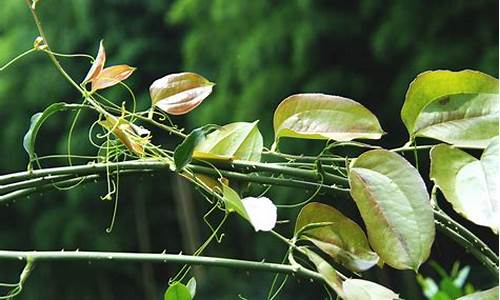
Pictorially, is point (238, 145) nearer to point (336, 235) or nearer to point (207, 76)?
point (336, 235)

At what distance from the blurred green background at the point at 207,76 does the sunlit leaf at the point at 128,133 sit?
1631mm

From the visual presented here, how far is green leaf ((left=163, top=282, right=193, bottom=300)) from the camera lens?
0.31 metres

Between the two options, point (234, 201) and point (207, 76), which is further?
point (207, 76)

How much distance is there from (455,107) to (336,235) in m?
0.07

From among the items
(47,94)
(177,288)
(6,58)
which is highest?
(177,288)

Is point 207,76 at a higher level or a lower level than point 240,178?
lower

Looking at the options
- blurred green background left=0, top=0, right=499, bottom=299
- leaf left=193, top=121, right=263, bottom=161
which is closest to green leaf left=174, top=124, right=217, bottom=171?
leaf left=193, top=121, right=263, bottom=161

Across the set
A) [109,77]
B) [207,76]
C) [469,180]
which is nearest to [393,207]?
[469,180]

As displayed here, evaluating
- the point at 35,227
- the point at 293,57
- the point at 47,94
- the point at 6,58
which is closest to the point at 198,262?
the point at 293,57

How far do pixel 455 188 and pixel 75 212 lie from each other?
300 centimetres

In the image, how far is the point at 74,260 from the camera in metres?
0.30

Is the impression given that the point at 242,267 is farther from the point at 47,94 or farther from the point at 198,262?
the point at 47,94

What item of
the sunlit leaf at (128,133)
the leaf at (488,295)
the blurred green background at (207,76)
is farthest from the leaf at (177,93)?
the blurred green background at (207,76)

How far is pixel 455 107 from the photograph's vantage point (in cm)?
29
